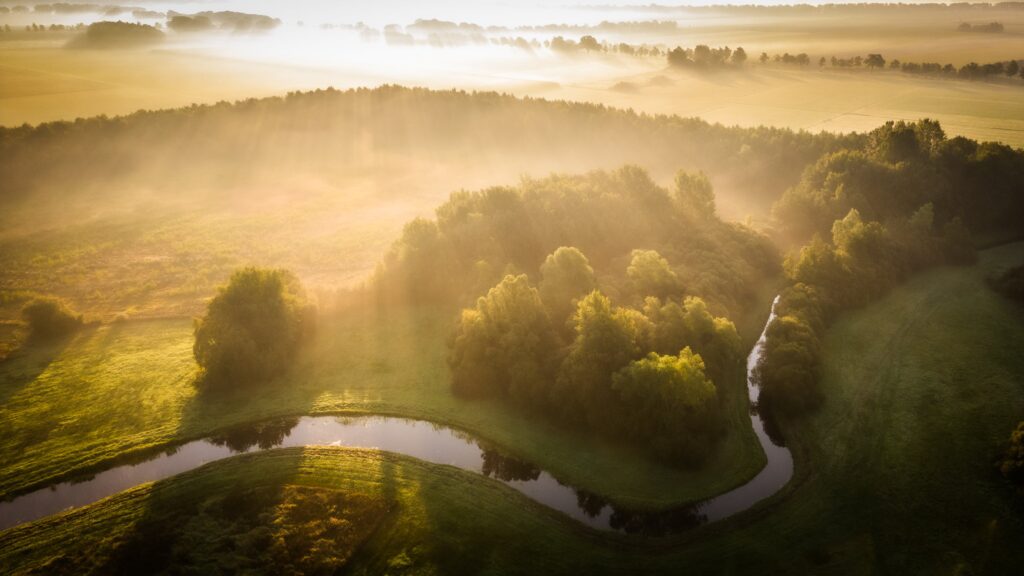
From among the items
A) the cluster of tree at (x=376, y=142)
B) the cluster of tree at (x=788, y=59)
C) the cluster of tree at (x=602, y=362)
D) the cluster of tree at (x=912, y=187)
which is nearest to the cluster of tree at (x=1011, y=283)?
the cluster of tree at (x=912, y=187)

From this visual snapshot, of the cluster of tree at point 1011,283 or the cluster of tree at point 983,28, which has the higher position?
the cluster of tree at point 983,28

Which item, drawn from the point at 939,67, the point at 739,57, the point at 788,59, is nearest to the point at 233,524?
the point at 939,67

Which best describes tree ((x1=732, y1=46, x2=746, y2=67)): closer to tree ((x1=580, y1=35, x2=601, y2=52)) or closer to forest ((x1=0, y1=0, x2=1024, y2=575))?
tree ((x1=580, y1=35, x2=601, y2=52))

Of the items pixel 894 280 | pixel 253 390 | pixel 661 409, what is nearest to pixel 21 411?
pixel 253 390

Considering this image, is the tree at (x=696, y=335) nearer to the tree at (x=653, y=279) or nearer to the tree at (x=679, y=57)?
the tree at (x=653, y=279)

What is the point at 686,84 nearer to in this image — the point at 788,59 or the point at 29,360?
the point at 788,59

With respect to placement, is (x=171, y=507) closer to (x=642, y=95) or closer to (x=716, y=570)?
(x=716, y=570)
